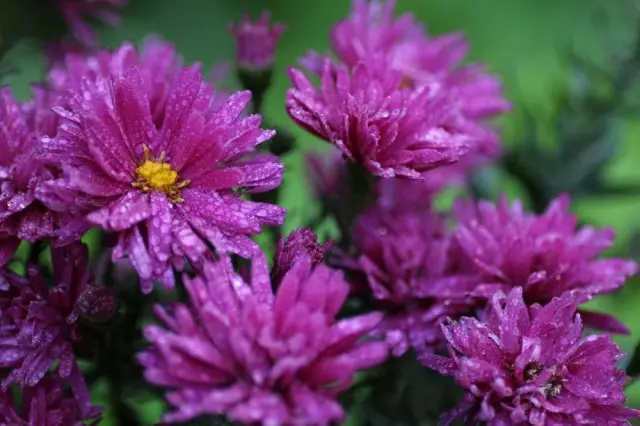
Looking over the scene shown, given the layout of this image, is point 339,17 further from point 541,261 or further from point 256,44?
point 541,261

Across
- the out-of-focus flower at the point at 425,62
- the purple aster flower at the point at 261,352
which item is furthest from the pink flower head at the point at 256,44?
the purple aster flower at the point at 261,352

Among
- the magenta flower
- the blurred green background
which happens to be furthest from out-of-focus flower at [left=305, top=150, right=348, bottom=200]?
the blurred green background

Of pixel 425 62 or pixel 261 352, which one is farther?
pixel 425 62

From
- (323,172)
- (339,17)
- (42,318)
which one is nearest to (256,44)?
(323,172)

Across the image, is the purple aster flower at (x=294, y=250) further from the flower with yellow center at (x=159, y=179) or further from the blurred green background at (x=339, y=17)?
the blurred green background at (x=339, y=17)

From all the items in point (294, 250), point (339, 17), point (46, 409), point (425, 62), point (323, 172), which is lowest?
point (46, 409)

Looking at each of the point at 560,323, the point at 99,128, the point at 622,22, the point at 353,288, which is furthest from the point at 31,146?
the point at 622,22

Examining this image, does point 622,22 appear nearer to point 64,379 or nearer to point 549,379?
point 549,379
